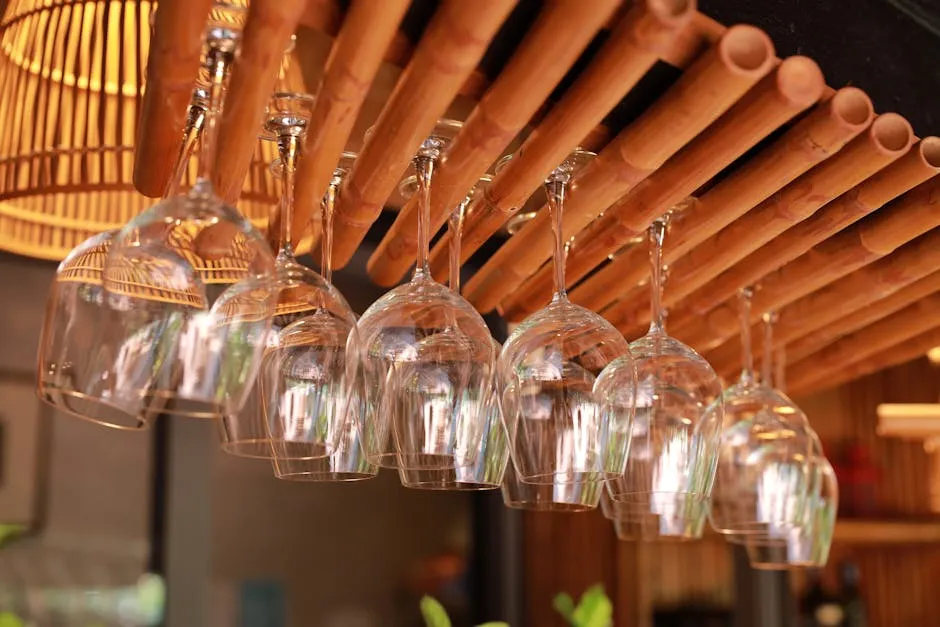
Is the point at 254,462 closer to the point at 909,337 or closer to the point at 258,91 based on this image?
the point at 909,337

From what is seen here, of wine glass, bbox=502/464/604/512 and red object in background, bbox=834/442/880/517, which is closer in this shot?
wine glass, bbox=502/464/604/512

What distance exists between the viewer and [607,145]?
2.47 ft

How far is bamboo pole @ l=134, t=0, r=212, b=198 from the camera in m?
0.59

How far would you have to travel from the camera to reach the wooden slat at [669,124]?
645 mm

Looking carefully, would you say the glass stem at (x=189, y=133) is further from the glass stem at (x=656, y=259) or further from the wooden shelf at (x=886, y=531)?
the wooden shelf at (x=886, y=531)

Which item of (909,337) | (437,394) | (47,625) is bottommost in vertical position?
(47,625)

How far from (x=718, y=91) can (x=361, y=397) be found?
268mm

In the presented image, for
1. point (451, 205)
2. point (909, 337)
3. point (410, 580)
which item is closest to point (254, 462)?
point (410, 580)

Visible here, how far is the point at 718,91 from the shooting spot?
25.8 inches

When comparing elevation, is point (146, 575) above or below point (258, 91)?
below

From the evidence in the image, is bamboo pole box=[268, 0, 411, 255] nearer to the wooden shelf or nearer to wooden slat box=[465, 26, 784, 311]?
Answer: wooden slat box=[465, 26, 784, 311]

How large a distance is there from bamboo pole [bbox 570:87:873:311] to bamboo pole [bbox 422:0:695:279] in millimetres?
136

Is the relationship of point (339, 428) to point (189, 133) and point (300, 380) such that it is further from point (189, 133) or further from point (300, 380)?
point (189, 133)

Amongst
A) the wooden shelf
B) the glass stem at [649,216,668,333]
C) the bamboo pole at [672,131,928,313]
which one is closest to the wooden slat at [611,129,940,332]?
the bamboo pole at [672,131,928,313]
